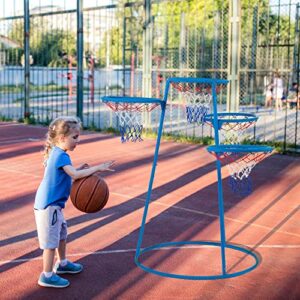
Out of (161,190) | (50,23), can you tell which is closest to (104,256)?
(161,190)

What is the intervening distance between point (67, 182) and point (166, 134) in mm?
9833

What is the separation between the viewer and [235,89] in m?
12.9

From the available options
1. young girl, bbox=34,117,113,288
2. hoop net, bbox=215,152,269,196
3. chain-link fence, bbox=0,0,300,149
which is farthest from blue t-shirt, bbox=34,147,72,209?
chain-link fence, bbox=0,0,300,149

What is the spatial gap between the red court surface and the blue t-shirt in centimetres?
69

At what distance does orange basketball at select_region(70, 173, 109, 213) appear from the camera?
195 inches

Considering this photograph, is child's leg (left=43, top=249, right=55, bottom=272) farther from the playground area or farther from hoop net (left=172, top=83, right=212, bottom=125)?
Result: hoop net (left=172, top=83, right=212, bottom=125)

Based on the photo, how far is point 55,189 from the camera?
15.5ft

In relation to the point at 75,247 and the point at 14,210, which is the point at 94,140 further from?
the point at 75,247

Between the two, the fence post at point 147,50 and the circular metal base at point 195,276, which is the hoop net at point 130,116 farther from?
the fence post at point 147,50

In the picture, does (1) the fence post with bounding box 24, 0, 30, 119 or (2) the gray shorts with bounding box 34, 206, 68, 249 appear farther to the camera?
(1) the fence post with bounding box 24, 0, 30, 119

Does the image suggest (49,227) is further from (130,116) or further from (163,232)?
(163,232)

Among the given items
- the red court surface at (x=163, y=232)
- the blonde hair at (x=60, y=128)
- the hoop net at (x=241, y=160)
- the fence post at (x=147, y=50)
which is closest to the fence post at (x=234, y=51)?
the red court surface at (x=163, y=232)

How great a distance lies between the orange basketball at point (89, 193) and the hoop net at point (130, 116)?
2.22 ft

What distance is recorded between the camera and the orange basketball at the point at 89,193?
495 centimetres
